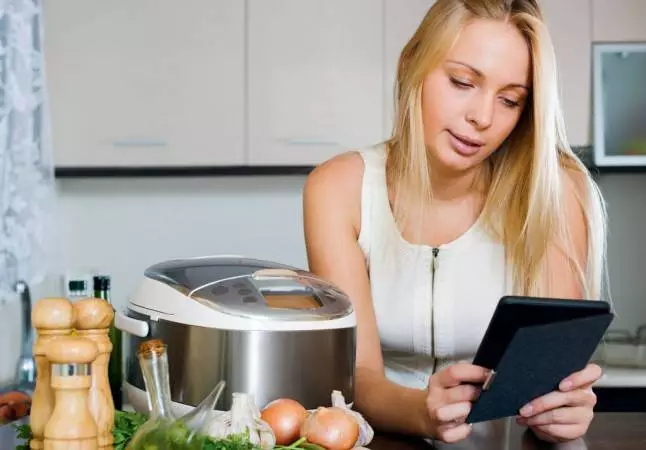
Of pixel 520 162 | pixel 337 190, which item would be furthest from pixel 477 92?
pixel 337 190

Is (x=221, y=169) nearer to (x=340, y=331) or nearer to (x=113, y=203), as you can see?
(x=113, y=203)

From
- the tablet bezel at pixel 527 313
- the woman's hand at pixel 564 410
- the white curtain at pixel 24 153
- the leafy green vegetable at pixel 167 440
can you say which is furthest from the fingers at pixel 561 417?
the white curtain at pixel 24 153

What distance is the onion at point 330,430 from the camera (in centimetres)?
102

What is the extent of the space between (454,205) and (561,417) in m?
0.55

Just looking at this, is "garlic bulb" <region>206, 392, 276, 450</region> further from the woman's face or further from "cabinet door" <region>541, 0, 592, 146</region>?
"cabinet door" <region>541, 0, 592, 146</region>

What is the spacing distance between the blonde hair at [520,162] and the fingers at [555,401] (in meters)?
0.35

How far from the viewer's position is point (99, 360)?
997mm

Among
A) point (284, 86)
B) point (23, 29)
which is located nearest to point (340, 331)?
point (23, 29)

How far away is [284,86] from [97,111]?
1.93ft

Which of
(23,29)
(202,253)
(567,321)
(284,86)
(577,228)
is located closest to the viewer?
(567,321)

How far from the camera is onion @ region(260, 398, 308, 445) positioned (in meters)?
1.04

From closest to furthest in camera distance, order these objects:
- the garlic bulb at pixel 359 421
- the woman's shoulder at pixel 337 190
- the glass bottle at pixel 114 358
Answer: the garlic bulb at pixel 359 421 → the glass bottle at pixel 114 358 → the woman's shoulder at pixel 337 190

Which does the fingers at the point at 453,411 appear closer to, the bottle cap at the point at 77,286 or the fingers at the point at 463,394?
the fingers at the point at 463,394

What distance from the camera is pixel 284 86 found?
3150mm
